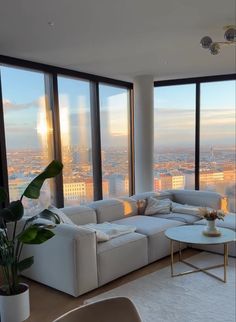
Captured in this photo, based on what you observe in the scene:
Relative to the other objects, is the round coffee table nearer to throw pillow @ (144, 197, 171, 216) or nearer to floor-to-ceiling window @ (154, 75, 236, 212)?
throw pillow @ (144, 197, 171, 216)

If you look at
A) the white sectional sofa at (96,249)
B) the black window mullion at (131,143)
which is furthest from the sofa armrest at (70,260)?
the black window mullion at (131,143)

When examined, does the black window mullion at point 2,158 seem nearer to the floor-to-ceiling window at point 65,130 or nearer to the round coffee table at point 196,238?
the floor-to-ceiling window at point 65,130

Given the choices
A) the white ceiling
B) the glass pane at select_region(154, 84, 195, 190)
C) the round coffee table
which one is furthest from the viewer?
the glass pane at select_region(154, 84, 195, 190)

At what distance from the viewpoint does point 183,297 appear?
2.94m

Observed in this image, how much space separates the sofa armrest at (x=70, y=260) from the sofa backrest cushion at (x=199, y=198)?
96.3 inches

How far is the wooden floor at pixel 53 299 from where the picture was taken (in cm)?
273

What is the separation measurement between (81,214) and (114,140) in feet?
7.61

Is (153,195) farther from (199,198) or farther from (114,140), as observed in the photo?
(114,140)

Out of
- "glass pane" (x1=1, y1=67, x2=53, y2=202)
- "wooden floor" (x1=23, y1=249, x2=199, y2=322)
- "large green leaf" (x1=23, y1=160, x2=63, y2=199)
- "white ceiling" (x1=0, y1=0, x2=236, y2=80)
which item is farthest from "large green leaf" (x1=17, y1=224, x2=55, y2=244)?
"white ceiling" (x1=0, y1=0, x2=236, y2=80)

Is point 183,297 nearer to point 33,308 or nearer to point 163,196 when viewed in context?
point 33,308

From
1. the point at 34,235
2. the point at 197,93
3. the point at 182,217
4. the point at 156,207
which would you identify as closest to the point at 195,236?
the point at 182,217

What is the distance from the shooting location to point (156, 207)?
186 inches

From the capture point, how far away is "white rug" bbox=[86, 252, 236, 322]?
2635 mm

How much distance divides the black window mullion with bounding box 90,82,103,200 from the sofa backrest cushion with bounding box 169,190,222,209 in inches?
53.3
